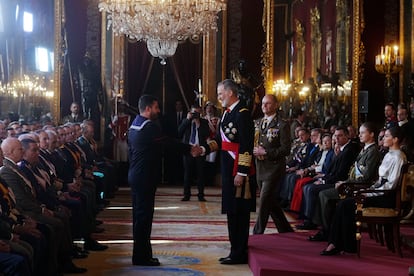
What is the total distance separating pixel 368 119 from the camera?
15836 millimetres

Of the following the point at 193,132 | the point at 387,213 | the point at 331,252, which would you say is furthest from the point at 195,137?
the point at 387,213

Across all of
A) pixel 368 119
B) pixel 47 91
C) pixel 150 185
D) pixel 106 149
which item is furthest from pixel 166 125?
pixel 150 185

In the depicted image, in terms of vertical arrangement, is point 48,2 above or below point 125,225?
above

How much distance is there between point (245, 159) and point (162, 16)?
509cm

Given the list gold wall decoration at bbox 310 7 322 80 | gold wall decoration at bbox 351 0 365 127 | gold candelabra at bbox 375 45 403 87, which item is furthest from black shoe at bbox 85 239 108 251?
gold wall decoration at bbox 310 7 322 80

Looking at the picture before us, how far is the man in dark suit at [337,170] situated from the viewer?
1005 cm

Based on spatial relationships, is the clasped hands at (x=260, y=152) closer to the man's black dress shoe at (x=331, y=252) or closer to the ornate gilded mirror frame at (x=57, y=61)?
the man's black dress shoe at (x=331, y=252)

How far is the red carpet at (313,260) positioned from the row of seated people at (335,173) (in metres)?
0.22

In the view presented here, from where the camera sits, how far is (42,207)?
25.1ft

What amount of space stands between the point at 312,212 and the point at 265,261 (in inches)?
125

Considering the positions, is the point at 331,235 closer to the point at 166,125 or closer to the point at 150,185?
the point at 150,185

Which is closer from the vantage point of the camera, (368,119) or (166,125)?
(368,119)

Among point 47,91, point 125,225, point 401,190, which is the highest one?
point 47,91

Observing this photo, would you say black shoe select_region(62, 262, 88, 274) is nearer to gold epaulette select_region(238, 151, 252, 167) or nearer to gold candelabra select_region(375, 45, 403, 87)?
gold epaulette select_region(238, 151, 252, 167)
